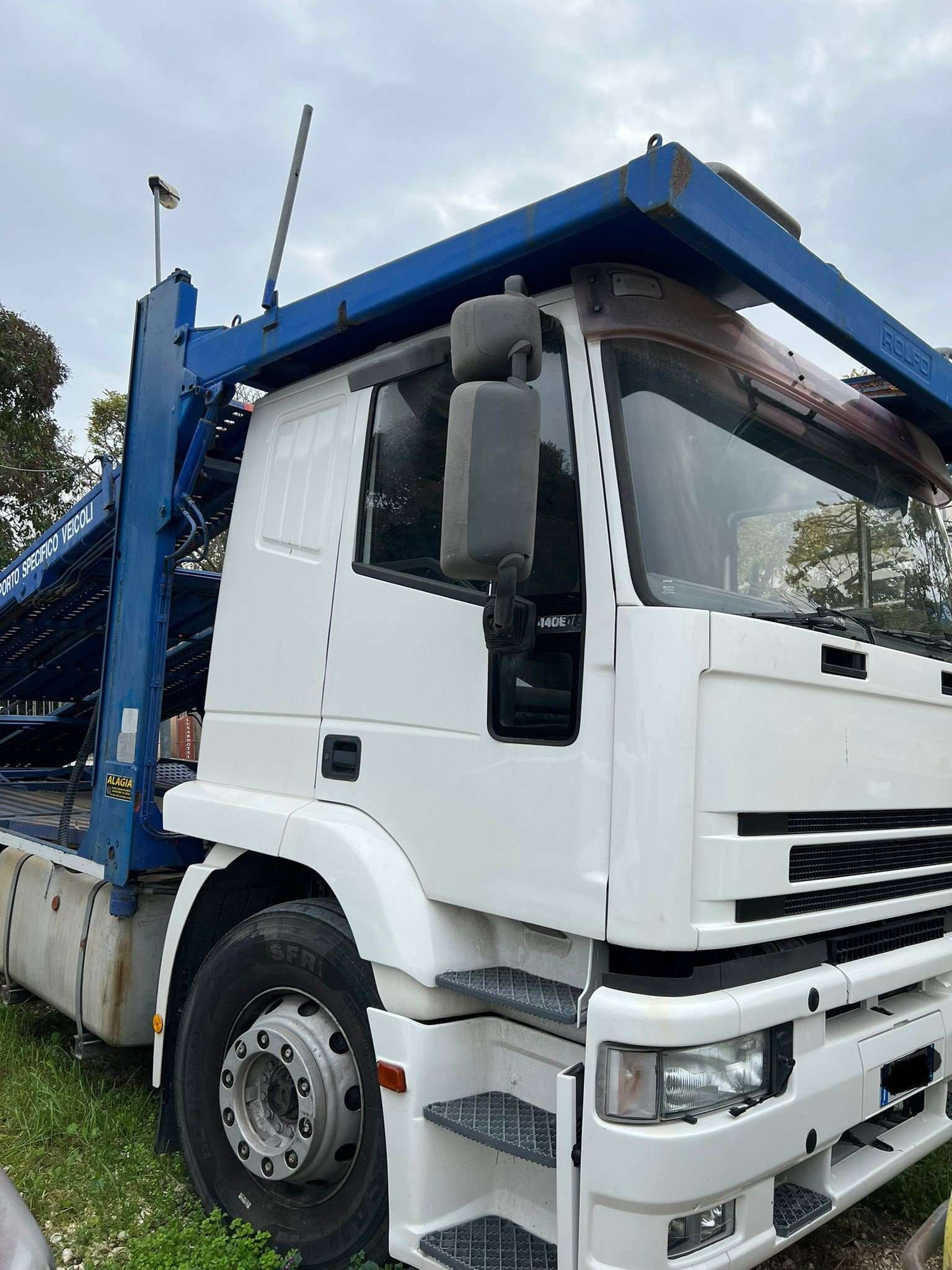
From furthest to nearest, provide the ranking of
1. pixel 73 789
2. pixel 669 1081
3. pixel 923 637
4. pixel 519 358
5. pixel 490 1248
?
1. pixel 73 789
2. pixel 923 637
3. pixel 490 1248
4. pixel 519 358
5. pixel 669 1081

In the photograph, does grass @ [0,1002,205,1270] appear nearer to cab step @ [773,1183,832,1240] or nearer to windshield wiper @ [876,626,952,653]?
cab step @ [773,1183,832,1240]

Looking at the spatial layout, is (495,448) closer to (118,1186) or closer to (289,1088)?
(289,1088)

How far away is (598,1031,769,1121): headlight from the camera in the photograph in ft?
7.07

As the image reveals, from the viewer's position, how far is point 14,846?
4.80m

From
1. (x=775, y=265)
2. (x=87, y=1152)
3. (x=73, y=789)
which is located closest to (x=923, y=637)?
(x=775, y=265)

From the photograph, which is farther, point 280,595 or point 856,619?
point 280,595

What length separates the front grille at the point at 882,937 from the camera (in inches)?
103

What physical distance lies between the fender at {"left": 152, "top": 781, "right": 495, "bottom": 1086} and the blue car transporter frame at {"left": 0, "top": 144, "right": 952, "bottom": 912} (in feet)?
2.56

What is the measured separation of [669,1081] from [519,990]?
451 millimetres

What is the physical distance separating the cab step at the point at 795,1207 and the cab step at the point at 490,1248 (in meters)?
0.52

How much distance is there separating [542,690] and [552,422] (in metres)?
0.67

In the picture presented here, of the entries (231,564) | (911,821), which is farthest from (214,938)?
(911,821)

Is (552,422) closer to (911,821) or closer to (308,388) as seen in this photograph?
(308,388)

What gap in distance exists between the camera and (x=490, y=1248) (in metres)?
2.43
